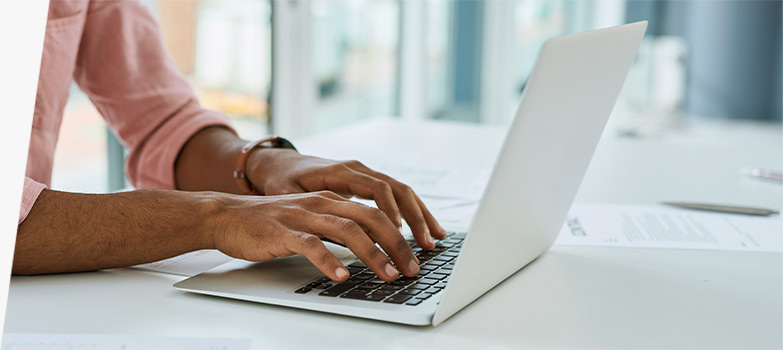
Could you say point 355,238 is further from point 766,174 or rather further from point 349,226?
point 766,174

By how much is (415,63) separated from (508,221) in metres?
2.98

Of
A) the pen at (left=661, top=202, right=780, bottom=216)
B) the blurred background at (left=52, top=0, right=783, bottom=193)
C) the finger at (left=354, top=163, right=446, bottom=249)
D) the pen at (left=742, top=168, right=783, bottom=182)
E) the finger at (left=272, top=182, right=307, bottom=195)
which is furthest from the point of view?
the blurred background at (left=52, top=0, right=783, bottom=193)

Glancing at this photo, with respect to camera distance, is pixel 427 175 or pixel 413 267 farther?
pixel 427 175

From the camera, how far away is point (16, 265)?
0.62 metres

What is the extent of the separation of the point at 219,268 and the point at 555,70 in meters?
0.33

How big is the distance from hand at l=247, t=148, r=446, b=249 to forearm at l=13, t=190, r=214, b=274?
0.58 ft

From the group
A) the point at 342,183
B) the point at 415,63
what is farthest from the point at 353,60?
the point at 342,183

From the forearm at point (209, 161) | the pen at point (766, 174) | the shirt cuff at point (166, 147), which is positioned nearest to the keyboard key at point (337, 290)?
the forearm at point (209, 161)

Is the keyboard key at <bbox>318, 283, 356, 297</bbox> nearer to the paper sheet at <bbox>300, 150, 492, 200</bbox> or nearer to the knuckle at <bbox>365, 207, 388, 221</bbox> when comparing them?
the knuckle at <bbox>365, 207, 388, 221</bbox>

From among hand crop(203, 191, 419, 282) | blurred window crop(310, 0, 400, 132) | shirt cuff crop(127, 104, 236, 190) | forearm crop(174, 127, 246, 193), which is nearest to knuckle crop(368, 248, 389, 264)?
hand crop(203, 191, 419, 282)

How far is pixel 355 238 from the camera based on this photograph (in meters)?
0.61

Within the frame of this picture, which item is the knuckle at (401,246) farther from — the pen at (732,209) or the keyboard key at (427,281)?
the pen at (732,209)

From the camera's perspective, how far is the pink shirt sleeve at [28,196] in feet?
2.05

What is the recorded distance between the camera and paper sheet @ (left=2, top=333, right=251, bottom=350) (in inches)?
18.9
